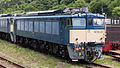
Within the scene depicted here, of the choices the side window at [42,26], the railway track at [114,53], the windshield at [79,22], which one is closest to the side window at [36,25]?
the side window at [42,26]

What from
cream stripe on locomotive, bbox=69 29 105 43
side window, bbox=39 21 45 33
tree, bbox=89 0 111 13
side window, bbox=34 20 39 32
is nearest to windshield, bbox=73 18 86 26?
cream stripe on locomotive, bbox=69 29 105 43

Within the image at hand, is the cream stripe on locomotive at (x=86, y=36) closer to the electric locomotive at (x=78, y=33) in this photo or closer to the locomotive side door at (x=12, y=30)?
the electric locomotive at (x=78, y=33)

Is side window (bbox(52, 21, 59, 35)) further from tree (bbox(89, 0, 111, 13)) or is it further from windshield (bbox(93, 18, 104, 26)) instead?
tree (bbox(89, 0, 111, 13))

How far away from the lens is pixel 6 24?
24.2 m

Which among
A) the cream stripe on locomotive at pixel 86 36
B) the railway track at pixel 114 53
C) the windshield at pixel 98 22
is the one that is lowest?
the railway track at pixel 114 53

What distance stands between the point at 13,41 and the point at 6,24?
9.29ft

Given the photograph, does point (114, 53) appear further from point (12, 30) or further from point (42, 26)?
point (12, 30)

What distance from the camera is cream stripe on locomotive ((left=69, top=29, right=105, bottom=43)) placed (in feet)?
36.9

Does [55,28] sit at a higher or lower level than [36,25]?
higher

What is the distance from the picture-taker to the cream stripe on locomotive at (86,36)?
1123cm

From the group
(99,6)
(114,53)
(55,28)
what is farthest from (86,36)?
(99,6)

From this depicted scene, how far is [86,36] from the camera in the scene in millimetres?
11414

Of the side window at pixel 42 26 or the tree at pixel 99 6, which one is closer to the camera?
the side window at pixel 42 26


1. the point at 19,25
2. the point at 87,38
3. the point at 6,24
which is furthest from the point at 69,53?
the point at 6,24
